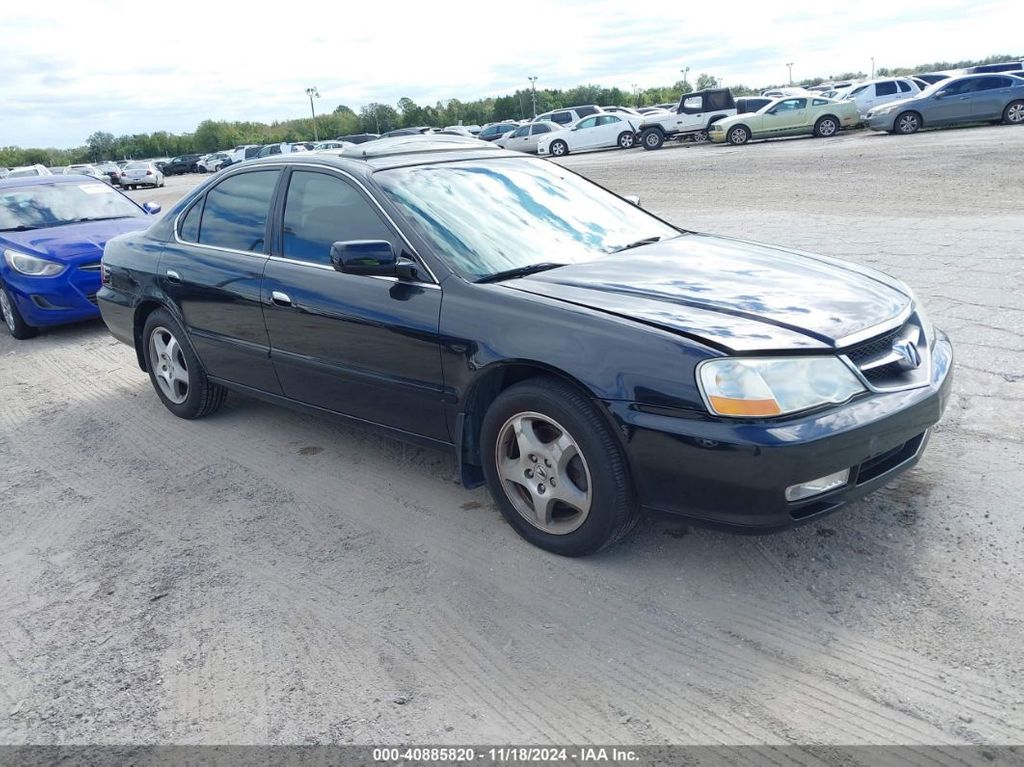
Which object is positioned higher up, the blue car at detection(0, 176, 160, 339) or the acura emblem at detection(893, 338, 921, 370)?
the blue car at detection(0, 176, 160, 339)

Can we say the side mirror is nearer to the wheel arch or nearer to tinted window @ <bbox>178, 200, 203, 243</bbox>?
the wheel arch

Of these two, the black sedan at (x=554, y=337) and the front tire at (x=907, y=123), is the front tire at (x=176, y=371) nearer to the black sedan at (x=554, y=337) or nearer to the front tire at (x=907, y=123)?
the black sedan at (x=554, y=337)

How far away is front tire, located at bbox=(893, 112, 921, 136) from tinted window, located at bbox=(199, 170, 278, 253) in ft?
71.0

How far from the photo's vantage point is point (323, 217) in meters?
4.29

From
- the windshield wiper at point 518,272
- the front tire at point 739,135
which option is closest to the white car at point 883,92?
the front tire at point 739,135

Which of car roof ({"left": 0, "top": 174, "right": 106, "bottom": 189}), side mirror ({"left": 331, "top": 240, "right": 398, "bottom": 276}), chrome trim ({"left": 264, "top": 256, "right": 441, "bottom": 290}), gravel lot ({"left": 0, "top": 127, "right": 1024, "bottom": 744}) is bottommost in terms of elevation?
gravel lot ({"left": 0, "top": 127, "right": 1024, "bottom": 744})

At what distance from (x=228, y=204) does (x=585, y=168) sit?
1923 centimetres

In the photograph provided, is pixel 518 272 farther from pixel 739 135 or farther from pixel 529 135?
pixel 529 135

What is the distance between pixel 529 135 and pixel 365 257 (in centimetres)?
2935

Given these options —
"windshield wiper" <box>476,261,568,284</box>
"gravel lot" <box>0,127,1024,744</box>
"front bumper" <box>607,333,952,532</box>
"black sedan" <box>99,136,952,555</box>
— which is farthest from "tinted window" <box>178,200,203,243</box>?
"front bumper" <box>607,333,952,532</box>

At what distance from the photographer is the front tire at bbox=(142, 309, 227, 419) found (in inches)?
207

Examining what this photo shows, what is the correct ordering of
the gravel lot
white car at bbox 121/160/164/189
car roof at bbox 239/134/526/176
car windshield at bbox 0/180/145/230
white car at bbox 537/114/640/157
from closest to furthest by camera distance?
the gravel lot, car roof at bbox 239/134/526/176, car windshield at bbox 0/180/145/230, white car at bbox 537/114/640/157, white car at bbox 121/160/164/189

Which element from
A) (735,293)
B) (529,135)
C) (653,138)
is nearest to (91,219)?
(735,293)

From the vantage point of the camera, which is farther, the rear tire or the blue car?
the rear tire
